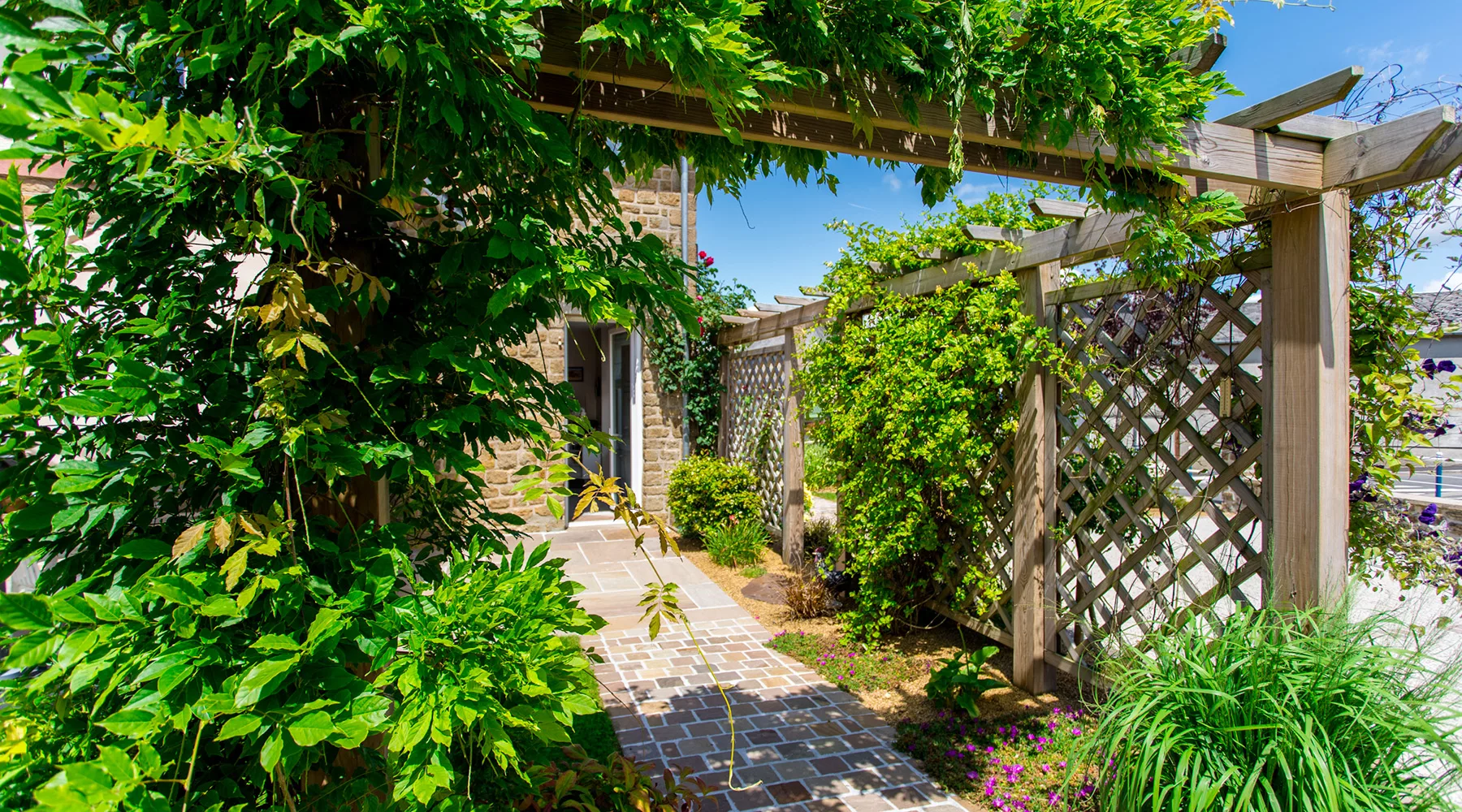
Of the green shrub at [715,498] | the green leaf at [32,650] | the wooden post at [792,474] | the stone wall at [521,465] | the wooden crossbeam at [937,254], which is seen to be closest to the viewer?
the green leaf at [32,650]

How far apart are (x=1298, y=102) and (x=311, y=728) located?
287 centimetres

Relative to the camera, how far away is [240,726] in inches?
37.0

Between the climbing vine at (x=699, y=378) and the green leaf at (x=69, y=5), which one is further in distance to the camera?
the climbing vine at (x=699, y=378)

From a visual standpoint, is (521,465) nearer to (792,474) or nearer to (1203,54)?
(792,474)

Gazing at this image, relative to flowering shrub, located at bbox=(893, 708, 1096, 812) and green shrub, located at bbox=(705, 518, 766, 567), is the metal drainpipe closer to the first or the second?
green shrub, located at bbox=(705, 518, 766, 567)

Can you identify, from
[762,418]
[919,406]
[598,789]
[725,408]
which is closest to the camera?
[598,789]

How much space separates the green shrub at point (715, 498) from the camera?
6.57 metres

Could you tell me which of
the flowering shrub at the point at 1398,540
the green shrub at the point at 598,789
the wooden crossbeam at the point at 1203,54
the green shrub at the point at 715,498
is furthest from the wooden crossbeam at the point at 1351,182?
the green shrub at the point at 715,498

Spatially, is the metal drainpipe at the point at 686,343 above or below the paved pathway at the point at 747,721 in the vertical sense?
above

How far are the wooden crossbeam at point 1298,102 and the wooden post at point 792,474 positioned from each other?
3.44m

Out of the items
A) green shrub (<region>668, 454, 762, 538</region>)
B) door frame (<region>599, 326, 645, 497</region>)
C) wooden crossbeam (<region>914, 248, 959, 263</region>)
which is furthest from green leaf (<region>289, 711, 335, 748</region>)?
door frame (<region>599, 326, 645, 497</region>)

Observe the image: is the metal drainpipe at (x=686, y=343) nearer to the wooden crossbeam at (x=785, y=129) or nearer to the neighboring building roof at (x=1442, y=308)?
the wooden crossbeam at (x=785, y=129)

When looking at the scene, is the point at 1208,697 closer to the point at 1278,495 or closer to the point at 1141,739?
the point at 1141,739

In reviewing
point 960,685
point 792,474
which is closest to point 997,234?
point 960,685
